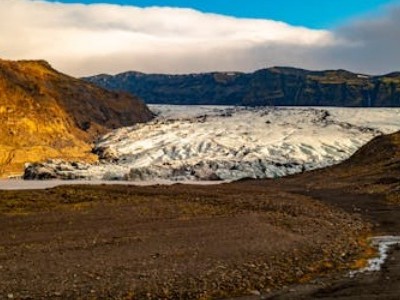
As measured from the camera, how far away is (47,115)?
160 metres

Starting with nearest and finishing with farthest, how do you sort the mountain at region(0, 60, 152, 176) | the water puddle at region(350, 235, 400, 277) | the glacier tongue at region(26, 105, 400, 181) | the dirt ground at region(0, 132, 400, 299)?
1. the dirt ground at region(0, 132, 400, 299)
2. the water puddle at region(350, 235, 400, 277)
3. the glacier tongue at region(26, 105, 400, 181)
4. the mountain at region(0, 60, 152, 176)

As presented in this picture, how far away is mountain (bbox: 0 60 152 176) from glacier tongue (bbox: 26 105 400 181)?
1258 centimetres

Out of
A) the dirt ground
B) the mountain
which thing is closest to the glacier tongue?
Answer: the mountain

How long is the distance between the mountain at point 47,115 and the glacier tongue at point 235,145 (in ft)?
41.3

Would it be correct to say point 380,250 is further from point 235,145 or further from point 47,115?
point 47,115

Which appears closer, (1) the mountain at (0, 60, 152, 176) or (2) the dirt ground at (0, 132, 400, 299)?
(2) the dirt ground at (0, 132, 400, 299)

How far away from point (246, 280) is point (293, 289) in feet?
4.87

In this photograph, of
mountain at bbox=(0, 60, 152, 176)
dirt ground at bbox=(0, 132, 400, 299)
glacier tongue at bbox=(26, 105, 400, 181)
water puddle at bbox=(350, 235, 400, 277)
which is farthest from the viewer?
mountain at bbox=(0, 60, 152, 176)

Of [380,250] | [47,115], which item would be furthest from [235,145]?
[380,250]

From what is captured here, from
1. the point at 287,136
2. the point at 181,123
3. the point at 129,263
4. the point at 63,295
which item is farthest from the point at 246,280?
the point at 181,123

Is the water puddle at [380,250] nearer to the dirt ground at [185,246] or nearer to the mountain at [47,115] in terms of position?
the dirt ground at [185,246]

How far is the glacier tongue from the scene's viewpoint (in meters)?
101

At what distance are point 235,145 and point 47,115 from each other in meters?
60.5

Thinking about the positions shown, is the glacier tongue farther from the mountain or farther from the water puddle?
the water puddle
